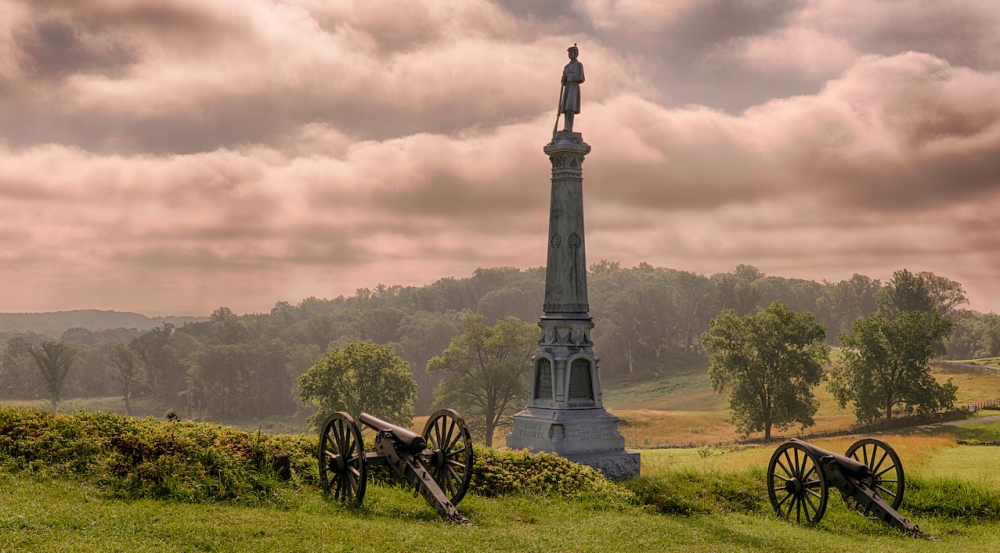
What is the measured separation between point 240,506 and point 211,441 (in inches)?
93.2

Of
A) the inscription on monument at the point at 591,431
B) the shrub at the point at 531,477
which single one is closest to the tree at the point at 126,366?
the inscription on monument at the point at 591,431

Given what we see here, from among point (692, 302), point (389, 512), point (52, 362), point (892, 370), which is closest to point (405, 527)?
point (389, 512)

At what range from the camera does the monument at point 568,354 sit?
23.2m

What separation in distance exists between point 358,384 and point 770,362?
24025 mm

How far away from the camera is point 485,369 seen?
53.6 metres

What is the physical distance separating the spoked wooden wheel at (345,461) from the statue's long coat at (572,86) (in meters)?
14.5

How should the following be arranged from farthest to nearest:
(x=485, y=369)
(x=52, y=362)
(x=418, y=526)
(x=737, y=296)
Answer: (x=737, y=296)
(x=52, y=362)
(x=485, y=369)
(x=418, y=526)

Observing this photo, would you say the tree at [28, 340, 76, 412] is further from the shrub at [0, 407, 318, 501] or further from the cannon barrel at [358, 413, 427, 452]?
the cannon barrel at [358, 413, 427, 452]

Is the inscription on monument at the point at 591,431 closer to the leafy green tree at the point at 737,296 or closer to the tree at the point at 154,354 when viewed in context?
the leafy green tree at the point at 737,296

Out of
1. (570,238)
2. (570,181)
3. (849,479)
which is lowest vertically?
(849,479)

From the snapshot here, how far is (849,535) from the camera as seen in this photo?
48.1 feet

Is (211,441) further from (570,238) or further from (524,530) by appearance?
(570,238)

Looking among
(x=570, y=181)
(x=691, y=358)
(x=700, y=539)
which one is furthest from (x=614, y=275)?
(x=700, y=539)

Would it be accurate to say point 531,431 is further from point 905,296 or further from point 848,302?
point 848,302
